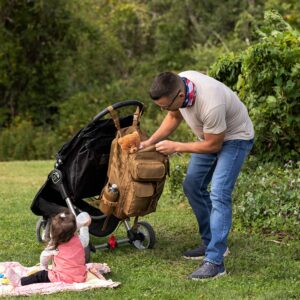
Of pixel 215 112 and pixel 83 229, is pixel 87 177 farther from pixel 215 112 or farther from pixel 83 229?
pixel 215 112

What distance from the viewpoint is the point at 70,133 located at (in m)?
19.4

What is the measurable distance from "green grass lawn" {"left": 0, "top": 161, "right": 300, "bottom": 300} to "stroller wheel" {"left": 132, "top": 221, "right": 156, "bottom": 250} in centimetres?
9

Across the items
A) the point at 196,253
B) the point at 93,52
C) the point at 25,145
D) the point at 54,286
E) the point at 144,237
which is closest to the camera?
the point at 54,286

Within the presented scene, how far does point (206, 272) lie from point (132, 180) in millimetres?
950

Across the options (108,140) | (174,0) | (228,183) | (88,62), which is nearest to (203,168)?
(228,183)

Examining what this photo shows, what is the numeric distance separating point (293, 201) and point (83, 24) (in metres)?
16.3

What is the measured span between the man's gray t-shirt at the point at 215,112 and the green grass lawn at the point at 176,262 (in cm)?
108

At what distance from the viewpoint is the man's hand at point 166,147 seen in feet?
17.5

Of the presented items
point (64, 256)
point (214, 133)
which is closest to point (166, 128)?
point (214, 133)

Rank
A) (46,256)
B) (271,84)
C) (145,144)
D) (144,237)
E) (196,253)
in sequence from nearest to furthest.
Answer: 1. (46,256)
2. (145,144)
3. (196,253)
4. (144,237)
5. (271,84)

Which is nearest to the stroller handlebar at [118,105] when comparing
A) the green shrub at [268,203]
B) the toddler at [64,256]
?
the toddler at [64,256]

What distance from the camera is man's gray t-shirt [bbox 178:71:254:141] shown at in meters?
5.08

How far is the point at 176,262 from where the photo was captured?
585 cm

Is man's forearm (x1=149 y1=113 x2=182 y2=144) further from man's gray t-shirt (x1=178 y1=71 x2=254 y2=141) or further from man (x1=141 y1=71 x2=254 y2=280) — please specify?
man's gray t-shirt (x1=178 y1=71 x2=254 y2=141)
